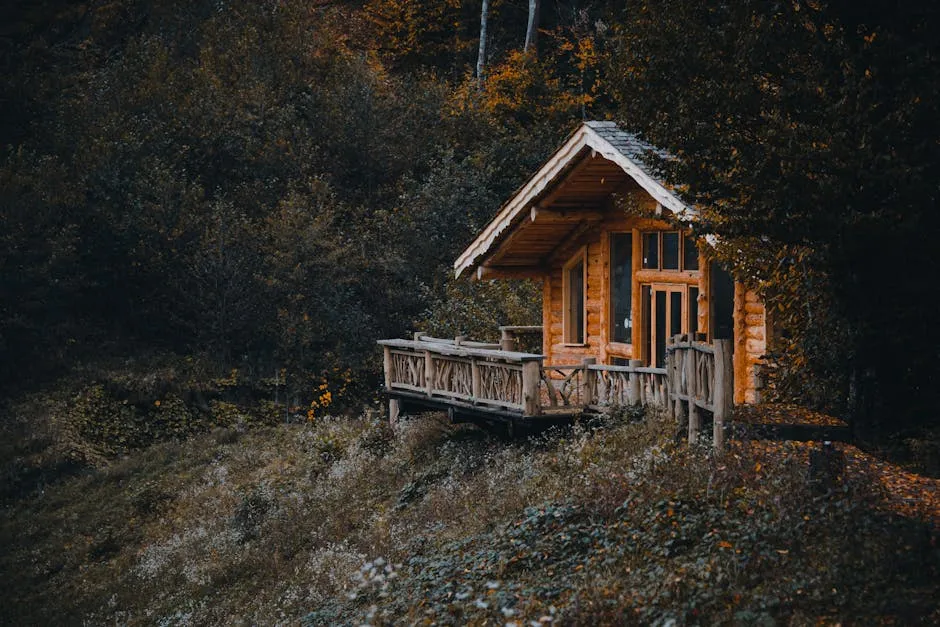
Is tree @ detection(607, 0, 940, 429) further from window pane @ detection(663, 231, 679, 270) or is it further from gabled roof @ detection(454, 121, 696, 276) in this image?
window pane @ detection(663, 231, 679, 270)

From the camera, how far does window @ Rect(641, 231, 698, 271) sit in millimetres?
20453

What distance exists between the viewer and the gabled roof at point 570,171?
18.6 meters

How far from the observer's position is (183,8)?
48.0m

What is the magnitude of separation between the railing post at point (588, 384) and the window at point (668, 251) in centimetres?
297

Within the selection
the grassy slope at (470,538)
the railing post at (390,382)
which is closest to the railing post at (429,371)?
the grassy slope at (470,538)

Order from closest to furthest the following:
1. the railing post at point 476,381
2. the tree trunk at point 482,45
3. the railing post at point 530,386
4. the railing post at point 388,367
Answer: the railing post at point 530,386
the railing post at point 476,381
the railing post at point 388,367
the tree trunk at point 482,45

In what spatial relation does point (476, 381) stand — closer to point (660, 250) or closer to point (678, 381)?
point (660, 250)

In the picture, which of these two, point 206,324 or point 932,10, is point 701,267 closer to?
point 932,10

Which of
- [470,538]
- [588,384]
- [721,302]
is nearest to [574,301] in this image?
[721,302]

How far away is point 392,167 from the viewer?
4500 cm

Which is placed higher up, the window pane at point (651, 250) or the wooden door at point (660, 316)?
the window pane at point (651, 250)

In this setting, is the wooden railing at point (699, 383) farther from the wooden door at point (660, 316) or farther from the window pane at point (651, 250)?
the window pane at point (651, 250)

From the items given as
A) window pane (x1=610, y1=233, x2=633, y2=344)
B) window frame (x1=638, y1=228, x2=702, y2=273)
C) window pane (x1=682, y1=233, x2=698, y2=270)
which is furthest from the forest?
window pane (x1=610, y1=233, x2=633, y2=344)

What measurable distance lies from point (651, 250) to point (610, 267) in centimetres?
122
